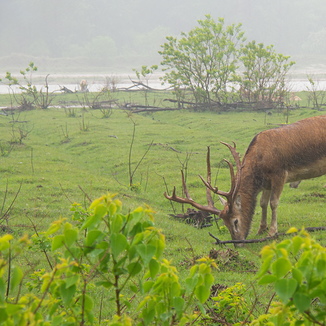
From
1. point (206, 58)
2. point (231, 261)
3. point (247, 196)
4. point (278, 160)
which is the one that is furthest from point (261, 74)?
point (231, 261)

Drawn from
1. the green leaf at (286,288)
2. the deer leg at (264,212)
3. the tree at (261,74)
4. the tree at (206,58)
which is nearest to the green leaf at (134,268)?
the green leaf at (286,288)

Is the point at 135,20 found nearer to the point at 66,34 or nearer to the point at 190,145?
the point at 66,34

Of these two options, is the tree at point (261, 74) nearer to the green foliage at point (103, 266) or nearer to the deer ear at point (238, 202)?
the deer ear at point (238, 202)

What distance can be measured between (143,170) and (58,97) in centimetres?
2613

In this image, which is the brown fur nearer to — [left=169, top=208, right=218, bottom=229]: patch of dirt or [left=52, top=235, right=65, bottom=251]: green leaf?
[left=169, top=208, right=218, bottom=229]: patch of dirt

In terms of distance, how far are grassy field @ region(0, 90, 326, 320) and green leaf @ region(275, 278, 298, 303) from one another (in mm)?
1017

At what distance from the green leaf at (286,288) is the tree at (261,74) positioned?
26077mm

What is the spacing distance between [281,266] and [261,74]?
88.5ft

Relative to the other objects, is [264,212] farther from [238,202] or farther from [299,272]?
[299,272]

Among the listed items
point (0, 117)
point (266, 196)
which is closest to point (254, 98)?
point (0, 117)

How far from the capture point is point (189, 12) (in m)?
160

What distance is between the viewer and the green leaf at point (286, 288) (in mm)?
2371

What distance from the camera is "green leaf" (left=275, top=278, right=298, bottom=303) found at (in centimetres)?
237

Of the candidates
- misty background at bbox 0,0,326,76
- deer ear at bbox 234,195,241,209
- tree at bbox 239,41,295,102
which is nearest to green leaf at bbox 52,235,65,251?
deer ear at bbox 234,195,241,209
